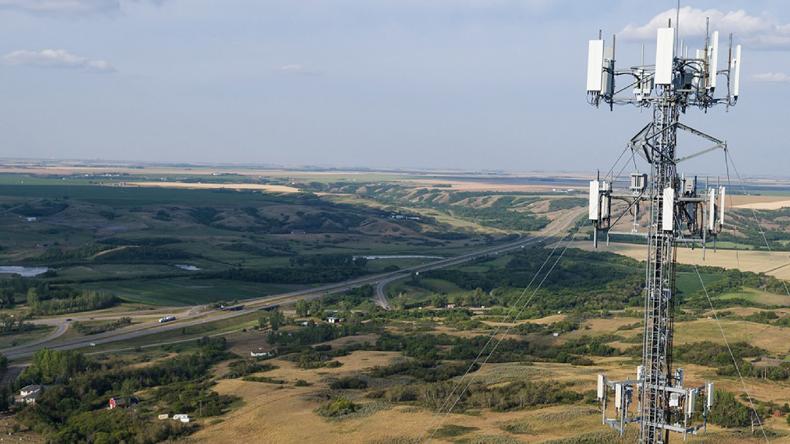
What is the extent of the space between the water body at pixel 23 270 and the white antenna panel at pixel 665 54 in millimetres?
148078

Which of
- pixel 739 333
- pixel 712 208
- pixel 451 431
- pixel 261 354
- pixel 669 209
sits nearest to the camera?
pixel 669 209

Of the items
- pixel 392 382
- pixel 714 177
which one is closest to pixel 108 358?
pixel 392 382

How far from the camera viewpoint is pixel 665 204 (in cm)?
2397

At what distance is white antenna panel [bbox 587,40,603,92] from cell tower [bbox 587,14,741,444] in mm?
33

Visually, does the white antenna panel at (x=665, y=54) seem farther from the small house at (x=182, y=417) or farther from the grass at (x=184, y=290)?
the grass at (x=184, y=290)

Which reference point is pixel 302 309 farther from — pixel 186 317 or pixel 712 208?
pixel 712 208

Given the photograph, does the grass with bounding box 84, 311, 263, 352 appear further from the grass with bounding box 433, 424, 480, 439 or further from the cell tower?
the cell tower

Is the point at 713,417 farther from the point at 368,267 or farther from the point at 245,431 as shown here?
the point at 368,267

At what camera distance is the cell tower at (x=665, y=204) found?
79.6 feet

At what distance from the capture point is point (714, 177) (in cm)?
2703

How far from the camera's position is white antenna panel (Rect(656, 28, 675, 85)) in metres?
23.7

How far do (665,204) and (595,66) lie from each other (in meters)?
5.16

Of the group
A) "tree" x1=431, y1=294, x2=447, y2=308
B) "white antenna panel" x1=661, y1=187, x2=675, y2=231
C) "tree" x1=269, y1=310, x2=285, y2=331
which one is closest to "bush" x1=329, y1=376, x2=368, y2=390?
"tree" x1=269, y1=310, x2=285, y2=331

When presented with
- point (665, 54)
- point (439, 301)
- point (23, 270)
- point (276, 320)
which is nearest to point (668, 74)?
point (665, 54)
